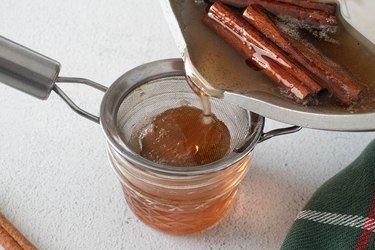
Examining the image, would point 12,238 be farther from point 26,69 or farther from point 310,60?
point 310,60

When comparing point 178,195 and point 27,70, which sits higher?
point 27,70

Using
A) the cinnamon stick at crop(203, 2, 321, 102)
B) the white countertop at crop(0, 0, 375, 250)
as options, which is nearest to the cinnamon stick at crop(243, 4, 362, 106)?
the cinnamon stick at crop(203, 2, 321, 102)

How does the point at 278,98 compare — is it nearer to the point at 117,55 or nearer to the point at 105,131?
the point at 105,131

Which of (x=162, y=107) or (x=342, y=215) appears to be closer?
(x=342, y=215)

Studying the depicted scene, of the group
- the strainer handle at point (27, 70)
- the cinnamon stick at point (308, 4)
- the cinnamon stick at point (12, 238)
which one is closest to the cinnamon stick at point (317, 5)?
the cinnamon stick at point (308, 4)

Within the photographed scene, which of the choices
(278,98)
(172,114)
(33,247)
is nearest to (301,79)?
(278,98)

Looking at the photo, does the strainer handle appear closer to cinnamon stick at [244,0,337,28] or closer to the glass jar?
the glass jar

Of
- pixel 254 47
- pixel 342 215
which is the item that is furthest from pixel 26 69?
pixel 342 215
